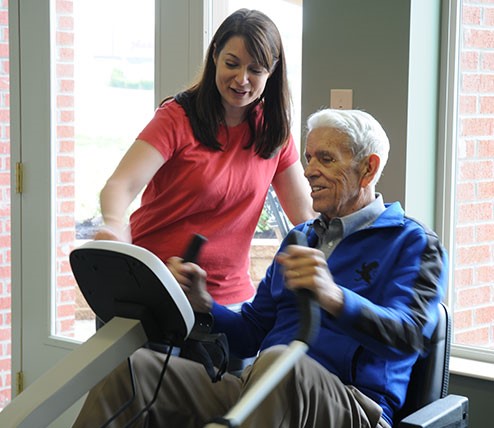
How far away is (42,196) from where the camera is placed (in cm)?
387

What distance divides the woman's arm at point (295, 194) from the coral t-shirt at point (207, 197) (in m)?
0.07

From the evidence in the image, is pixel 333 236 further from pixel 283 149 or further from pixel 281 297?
pixel 283 149

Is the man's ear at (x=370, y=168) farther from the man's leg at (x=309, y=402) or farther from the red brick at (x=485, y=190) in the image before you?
the red brick at (x=485, y=190)

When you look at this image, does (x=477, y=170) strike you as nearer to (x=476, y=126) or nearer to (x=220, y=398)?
(x=476, y=126)

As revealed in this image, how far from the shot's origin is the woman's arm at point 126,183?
7.61 ft

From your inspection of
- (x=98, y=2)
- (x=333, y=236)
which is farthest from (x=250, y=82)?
(x=98, y=2)

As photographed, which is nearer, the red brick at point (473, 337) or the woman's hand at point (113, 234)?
the woman's hand at point (113, 234)

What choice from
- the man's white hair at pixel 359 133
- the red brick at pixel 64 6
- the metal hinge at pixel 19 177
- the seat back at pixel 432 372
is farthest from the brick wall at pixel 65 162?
the seat back at pixel 432 372

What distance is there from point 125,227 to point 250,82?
1.76ft

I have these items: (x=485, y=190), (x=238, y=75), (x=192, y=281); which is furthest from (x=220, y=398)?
(x=485, y=190)

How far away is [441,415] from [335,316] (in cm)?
31

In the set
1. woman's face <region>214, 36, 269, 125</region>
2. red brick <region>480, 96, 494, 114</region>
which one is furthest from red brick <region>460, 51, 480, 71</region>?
woman's face <region>214, 36, 269, 125</region>

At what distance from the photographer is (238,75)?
7.81 ft

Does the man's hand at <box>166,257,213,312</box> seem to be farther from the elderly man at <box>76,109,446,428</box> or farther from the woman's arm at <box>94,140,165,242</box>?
the woman's arm at <box>94,140,165,242</box>
